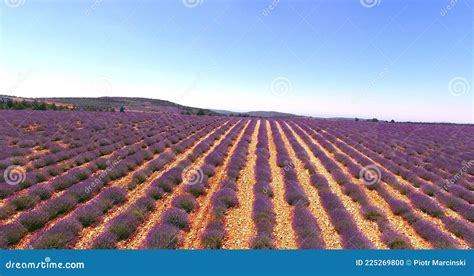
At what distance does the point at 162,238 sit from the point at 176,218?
100 centimetres

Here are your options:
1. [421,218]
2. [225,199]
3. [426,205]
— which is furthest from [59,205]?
[426,205]

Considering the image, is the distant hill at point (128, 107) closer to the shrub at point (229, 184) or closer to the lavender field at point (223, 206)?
the lavender field at point (223, 206)

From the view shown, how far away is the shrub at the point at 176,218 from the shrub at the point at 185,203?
60cm

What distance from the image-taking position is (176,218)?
6.64 meters

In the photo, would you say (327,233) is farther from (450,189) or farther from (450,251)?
(450,189)

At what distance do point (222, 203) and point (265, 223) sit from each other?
5.28 feet

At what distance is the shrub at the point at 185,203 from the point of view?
7574 millimetres

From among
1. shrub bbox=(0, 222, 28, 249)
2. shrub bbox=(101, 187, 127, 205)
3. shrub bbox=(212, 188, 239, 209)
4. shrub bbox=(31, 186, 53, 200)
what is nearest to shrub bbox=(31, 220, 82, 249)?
shrub bbox=(0, 222, 28, 249)

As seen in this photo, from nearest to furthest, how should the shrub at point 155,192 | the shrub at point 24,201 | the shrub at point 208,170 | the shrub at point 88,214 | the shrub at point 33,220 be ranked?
the shrub at point 33,220
the shrub at point 88,214
the shrub at point 24,201
the shrub at point 155,192
the shrub at point 208,170

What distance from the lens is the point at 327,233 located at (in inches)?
256

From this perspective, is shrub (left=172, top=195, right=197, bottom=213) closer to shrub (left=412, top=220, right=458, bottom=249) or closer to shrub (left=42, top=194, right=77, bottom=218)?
shrub (left=42, top=194, right=77, bottom=218)

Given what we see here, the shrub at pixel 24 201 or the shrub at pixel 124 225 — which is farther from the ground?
the shrub at pixel 24 201

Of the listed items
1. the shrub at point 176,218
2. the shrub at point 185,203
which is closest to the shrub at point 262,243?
the shrub at point 176,218

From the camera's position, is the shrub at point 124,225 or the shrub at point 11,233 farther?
the shrub at point 124,225
